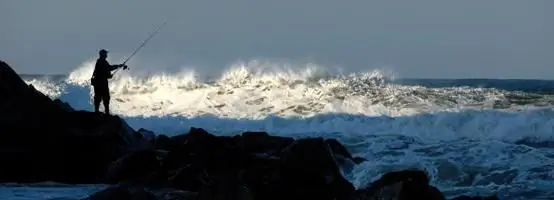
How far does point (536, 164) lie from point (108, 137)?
5.08 metres

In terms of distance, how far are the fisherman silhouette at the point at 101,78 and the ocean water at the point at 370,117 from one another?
Answer: 3.17m

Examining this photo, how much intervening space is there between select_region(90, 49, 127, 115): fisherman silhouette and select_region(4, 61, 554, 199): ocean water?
317 centimetres

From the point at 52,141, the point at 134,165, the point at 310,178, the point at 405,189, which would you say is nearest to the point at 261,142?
the point at 134,165

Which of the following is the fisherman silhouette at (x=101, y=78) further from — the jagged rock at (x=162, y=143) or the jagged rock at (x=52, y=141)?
the jagged rock at (x=52, y=141)

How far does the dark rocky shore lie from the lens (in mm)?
8273

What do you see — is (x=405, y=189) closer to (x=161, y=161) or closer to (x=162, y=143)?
(x=161, y=161)

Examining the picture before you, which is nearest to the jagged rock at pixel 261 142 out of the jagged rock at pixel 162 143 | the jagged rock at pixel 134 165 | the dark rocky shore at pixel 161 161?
the dark rocky shore at pixel 161 161

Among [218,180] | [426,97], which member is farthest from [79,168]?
[426,97]

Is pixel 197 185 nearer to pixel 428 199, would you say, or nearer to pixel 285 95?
pixel 428 199

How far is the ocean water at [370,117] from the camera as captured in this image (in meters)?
11.7

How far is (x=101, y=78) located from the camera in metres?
13.9

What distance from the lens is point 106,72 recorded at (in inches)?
546

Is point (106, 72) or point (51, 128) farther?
point (106, 72)

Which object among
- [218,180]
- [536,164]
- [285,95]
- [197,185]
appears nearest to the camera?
[218,180]
